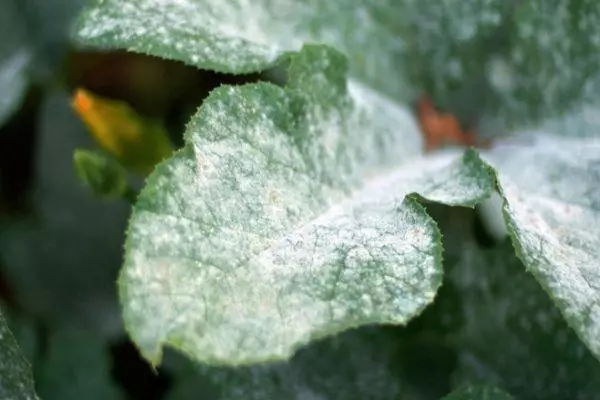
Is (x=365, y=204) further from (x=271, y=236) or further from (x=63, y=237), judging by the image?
(x=63, y=237)

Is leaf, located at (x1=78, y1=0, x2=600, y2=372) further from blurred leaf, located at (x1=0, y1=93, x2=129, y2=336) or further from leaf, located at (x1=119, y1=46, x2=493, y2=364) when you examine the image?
blurred leaf, located at (x1=0, y1=93, x2=129, y2=336)

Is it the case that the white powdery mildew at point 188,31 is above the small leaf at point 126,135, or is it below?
above

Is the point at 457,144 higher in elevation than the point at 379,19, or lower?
lower

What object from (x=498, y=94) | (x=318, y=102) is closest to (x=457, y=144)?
(x=498, y=94)

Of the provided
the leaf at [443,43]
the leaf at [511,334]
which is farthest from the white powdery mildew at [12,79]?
the leaf at [511,334]

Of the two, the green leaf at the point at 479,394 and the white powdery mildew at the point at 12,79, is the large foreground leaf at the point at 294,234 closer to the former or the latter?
the green leaf at the point at 479,394

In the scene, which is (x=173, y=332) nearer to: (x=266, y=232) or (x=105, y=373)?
(x=266, y=232)

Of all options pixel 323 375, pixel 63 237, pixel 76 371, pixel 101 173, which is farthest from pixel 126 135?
pixel 323 375
